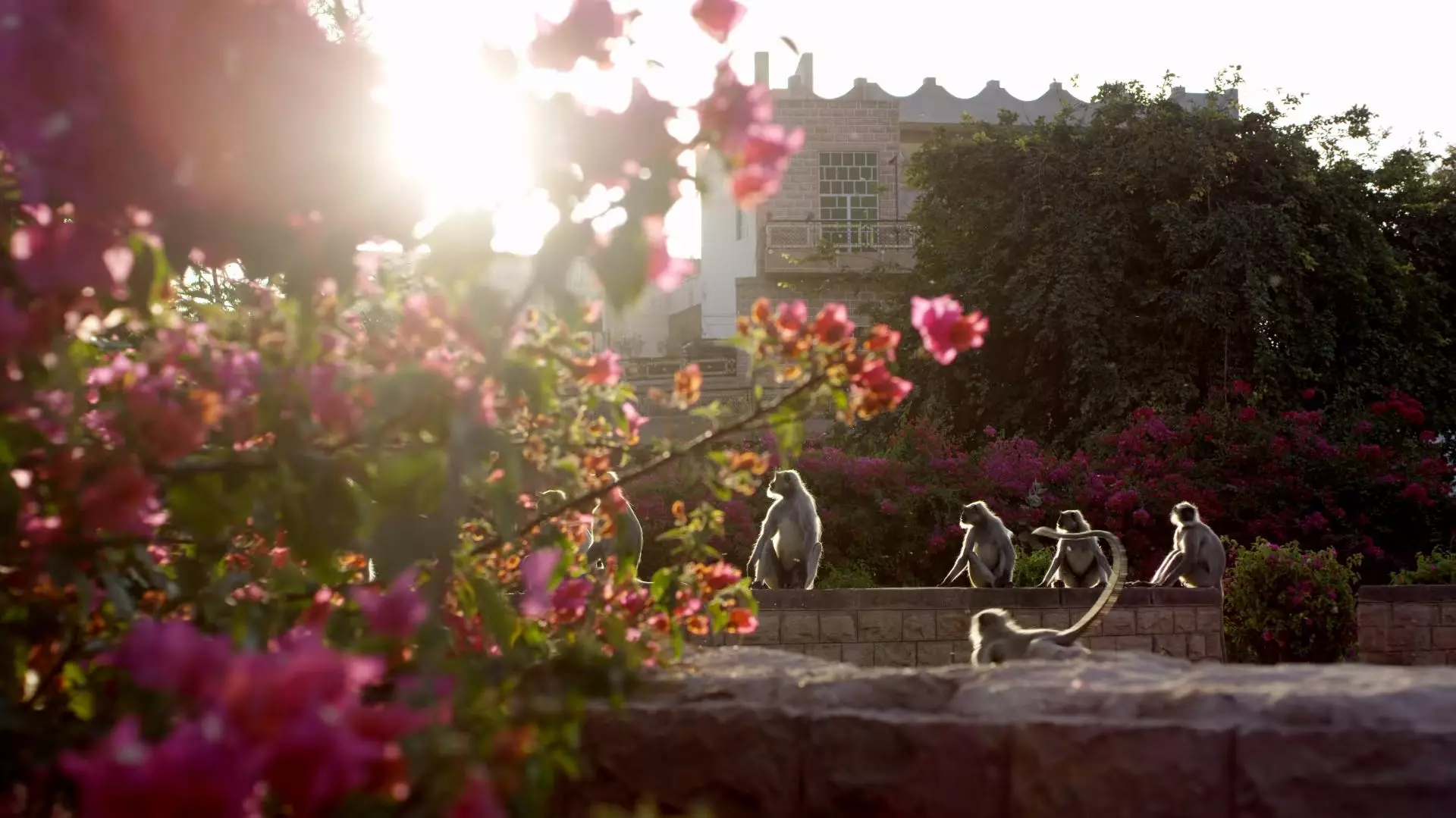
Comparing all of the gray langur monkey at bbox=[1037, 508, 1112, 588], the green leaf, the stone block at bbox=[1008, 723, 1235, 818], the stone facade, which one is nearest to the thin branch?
the green leaf

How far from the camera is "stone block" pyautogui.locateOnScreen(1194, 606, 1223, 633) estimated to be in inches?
441

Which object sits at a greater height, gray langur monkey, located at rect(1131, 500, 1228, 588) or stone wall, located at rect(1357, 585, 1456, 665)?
gray langur monkey, located at rect(1131, 500, 1228, 588)

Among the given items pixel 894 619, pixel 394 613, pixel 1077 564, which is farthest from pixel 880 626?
pixel 394 613

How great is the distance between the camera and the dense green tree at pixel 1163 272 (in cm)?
2083

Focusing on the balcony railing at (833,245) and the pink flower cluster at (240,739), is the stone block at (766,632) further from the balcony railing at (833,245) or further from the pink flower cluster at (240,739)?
the balcony railing at (833,245)

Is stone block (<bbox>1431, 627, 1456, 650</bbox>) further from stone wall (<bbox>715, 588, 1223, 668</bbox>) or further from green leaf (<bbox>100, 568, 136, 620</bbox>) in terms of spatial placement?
green leaf (<bbox>100, 568, 136, 620</bbox>)

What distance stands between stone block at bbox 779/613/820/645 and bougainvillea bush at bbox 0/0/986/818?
7236mm

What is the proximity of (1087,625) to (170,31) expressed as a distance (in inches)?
158

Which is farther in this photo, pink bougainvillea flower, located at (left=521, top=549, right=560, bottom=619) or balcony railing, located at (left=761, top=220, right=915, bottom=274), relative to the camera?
balcony railing, located at (left=761, top=220, right=915, bottom=274)

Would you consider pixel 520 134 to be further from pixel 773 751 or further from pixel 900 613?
pixel 900 613

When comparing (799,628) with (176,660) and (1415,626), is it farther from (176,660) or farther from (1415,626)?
(176,660)

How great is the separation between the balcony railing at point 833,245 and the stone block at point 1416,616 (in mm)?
14183

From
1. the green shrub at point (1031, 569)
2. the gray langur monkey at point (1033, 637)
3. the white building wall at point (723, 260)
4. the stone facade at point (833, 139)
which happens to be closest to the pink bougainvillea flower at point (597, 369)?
the gray langur monkey at point (1033, 637)

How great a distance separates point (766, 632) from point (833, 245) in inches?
634
